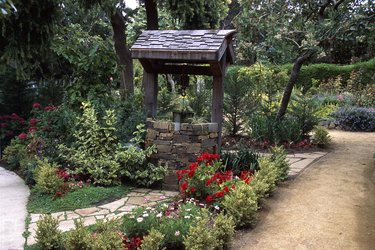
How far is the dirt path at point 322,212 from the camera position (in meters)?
3.41

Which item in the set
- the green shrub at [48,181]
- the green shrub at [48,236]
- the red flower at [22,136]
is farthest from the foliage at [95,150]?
the green shrub at [48,236]

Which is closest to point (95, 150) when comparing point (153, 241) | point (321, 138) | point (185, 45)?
point (185, 45)

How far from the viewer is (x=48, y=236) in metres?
3.11

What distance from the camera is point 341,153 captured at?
6891 mm

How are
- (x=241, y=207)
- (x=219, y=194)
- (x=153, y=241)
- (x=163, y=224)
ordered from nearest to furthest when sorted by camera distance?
(x=153, y=241) → (x=163, y=224) → (x=241, y=207) → (x=219, y=194)

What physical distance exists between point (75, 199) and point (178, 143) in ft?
5.13

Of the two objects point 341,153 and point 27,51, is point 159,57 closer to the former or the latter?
point 27,51

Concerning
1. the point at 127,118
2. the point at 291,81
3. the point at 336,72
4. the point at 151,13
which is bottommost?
the point at 127,118

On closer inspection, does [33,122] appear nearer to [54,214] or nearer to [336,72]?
[54,214]

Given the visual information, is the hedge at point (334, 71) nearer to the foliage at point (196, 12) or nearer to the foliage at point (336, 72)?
the foliage at point (336, 72)

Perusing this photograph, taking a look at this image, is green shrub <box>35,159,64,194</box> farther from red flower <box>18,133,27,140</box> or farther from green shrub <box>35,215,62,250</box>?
red flower <box>18,133,27,140</box>

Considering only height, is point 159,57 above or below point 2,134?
above

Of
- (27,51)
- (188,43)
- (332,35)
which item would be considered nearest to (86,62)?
(27,51)

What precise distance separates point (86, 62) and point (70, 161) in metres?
1.98
